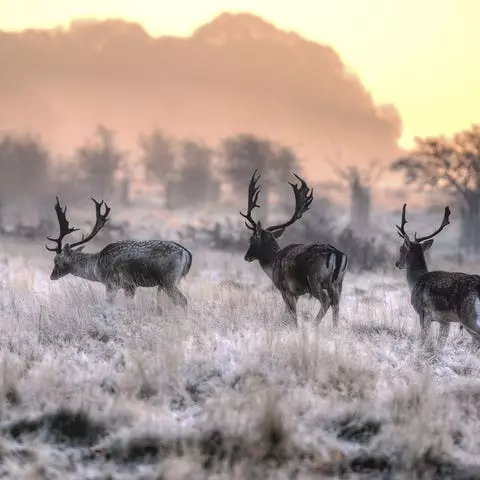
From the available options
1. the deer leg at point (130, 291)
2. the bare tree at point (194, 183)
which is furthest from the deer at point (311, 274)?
the bare tree at point (194, 183)

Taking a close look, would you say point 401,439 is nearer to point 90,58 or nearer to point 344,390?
point 344,390

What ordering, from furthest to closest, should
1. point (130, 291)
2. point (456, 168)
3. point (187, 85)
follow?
point (187, 85) → point (456, 168) → point (130, 291)

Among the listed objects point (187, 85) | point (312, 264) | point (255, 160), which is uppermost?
point (187, 85)

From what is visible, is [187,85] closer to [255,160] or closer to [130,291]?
[255,160]

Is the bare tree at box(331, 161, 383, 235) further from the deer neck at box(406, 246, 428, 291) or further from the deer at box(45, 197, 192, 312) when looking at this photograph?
the deer neck at box(406, 246, 428, 291)

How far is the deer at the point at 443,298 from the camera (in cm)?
852

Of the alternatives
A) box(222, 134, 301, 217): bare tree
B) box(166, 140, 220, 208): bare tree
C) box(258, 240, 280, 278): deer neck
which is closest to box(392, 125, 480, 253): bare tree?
box(222, 134, 301, 217): bare tree

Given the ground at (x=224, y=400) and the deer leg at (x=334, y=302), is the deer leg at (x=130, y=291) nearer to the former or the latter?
the ground at (x=224, y=400)

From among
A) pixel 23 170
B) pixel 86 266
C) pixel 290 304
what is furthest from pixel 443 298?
pixel 23 170

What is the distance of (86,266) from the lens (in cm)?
1180

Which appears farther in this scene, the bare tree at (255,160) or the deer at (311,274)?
the bare tree at (255,160)

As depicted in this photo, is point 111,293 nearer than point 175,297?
No

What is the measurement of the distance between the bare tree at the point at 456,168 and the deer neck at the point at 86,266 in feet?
101

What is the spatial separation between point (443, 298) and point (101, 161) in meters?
57.2
